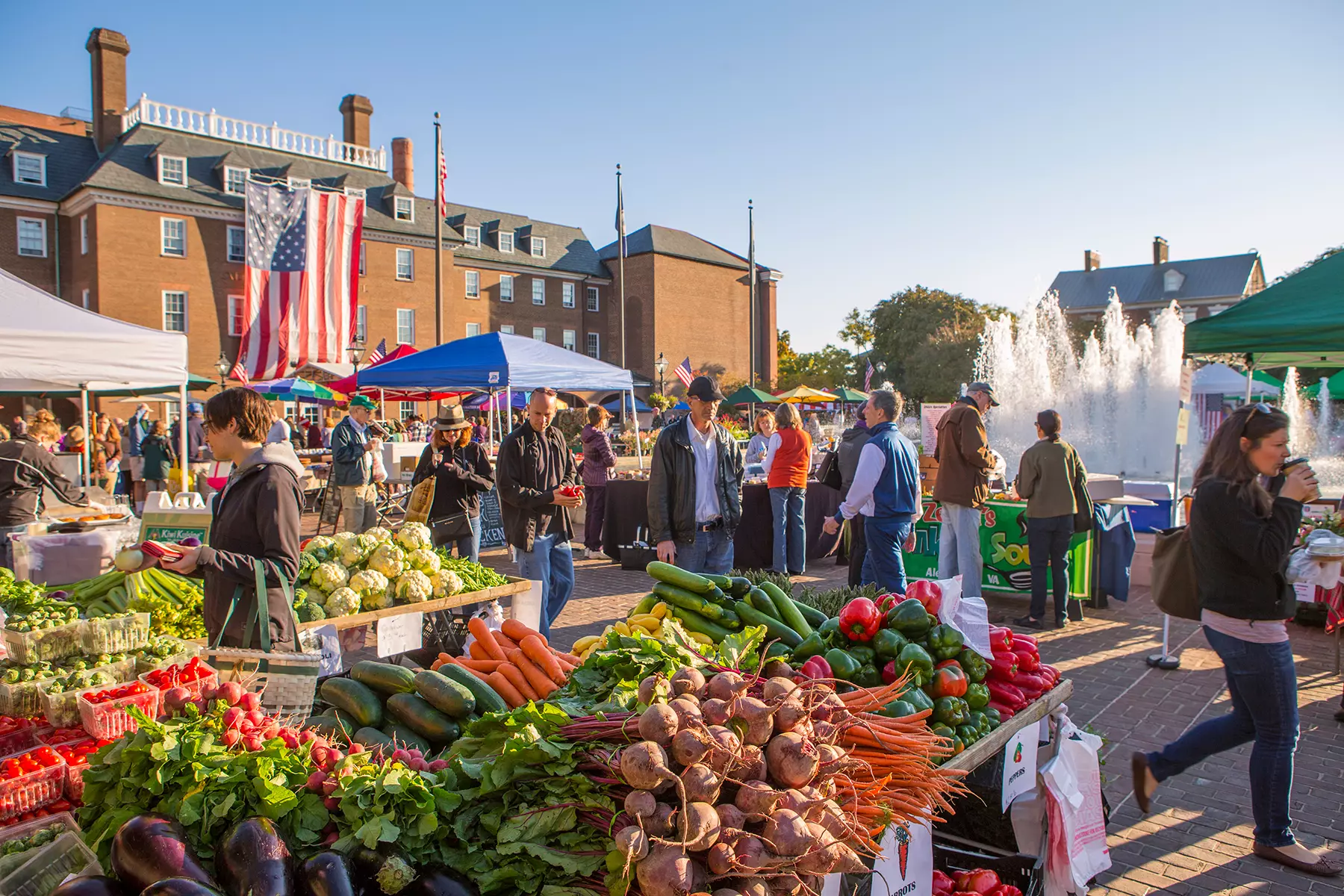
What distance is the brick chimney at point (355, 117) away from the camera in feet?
131

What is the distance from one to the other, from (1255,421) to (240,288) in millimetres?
37895

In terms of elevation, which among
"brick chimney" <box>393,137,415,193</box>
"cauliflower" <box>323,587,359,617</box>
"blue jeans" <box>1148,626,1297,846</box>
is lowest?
"blue jeans" <box>1148,626,1297,846</box>

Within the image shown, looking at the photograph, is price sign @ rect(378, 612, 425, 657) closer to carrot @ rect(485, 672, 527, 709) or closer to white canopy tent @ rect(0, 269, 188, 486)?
carrot @ rect(485, 672, 527, 709)

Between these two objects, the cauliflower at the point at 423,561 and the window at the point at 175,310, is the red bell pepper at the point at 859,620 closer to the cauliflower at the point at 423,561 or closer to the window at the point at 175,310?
the cauliflower at the point at 423,561

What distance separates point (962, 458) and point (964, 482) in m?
0.22

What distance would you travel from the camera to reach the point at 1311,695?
5504mm

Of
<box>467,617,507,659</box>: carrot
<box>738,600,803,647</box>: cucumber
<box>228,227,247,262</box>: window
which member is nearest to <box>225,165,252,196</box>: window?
<box>228,227,247,262</box>: window

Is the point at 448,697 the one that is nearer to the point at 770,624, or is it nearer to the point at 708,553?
the point at 770,624

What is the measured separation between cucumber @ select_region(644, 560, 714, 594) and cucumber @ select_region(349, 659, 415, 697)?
1088 mm

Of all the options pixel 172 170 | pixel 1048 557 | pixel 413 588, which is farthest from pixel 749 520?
pixel 172 170

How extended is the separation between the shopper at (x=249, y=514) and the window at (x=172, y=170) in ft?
118

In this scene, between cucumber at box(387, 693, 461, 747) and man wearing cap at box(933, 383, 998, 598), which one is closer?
cucumber at box(387, 693, 461, 747)

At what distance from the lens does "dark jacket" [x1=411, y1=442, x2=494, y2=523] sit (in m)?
7.39

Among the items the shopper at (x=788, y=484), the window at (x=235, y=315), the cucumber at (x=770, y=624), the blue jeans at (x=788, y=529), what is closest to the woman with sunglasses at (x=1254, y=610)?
the cucumber at (x=770, y=624)
